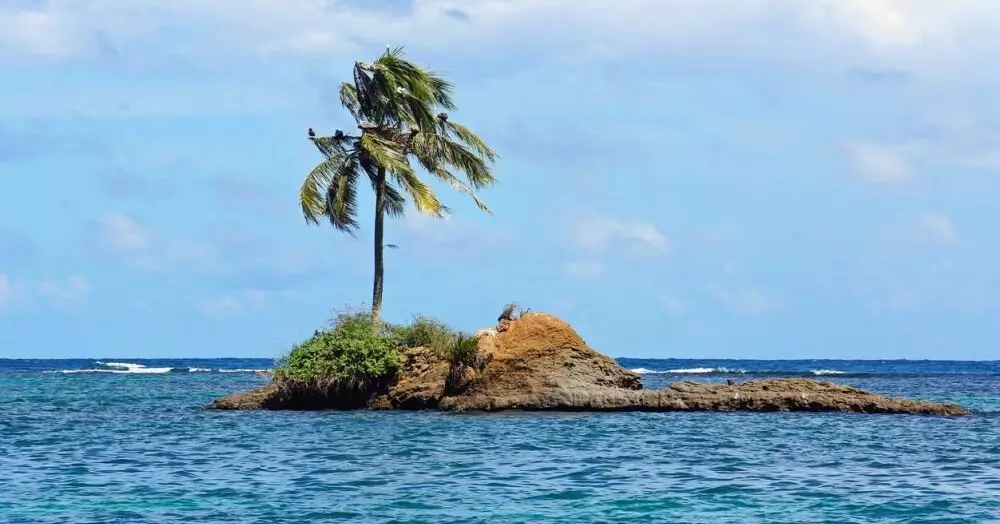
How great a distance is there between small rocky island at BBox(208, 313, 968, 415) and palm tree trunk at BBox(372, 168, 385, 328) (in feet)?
8.33

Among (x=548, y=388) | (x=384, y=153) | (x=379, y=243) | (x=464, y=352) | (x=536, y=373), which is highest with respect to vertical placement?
(x=384, y=153)

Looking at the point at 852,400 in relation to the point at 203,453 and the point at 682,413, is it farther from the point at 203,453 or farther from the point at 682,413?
the point at 203,453

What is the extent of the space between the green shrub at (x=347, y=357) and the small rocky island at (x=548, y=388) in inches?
8.9

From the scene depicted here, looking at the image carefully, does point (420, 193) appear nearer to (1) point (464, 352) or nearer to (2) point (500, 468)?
(1) point (464, 352)

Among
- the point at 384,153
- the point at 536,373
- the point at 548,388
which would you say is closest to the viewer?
the point at 548,388

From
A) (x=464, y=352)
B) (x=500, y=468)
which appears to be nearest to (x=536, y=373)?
(x=464, y=352)

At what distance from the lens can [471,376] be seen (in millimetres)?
32750

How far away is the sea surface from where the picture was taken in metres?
17.7

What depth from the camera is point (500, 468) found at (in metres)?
21.8

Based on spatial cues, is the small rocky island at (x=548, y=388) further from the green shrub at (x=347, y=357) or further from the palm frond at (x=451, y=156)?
the palm frond at (x=451, y=156)

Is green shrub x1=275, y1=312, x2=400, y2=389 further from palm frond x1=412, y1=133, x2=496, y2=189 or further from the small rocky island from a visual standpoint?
palm frond x1=412, y1=133, x2=496, y2=189

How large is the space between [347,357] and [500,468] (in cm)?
1195

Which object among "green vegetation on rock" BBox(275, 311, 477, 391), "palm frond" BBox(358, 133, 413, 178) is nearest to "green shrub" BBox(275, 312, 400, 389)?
"green vegetation on rock" BBox(275, 311, 477, 391)

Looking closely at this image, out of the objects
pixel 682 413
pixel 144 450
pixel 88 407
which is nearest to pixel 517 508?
pixel 144 450
